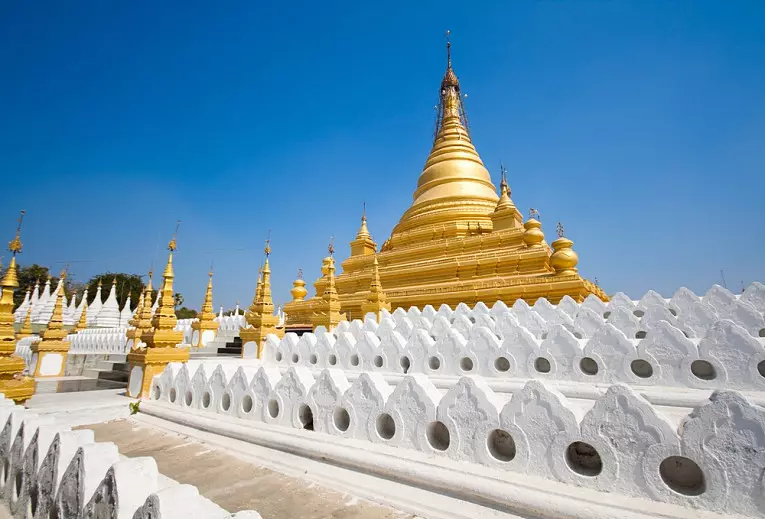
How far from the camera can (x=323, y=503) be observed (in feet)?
9.54

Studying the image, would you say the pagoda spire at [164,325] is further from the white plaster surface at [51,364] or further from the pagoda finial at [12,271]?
the white plaster surface at [51,364]

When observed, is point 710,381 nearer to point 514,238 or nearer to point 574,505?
point 574,505

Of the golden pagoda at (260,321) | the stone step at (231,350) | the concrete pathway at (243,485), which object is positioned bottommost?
the concrete pathway at (243,485)

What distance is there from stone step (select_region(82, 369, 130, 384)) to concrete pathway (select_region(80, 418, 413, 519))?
605cm

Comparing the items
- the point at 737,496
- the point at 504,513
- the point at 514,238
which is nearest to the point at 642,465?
the point at 737,496

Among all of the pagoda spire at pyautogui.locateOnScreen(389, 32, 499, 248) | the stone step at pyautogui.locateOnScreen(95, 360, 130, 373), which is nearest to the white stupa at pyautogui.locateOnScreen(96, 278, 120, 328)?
the stone step at pyautogui.locateOnScreen(95, 360, 130, 373)

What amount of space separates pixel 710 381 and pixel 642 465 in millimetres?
3028

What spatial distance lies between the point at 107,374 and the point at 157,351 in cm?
526

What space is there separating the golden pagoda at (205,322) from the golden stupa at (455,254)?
358 cm

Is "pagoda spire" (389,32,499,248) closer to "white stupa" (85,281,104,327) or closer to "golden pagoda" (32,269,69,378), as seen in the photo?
"golden pagoda" (32,269,69,378)

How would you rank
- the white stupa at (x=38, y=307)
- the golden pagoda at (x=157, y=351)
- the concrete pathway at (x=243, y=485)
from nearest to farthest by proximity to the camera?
1. the concrete pathway at (x=243, y=485)
2. the golden pagoda at (x=157, y=351)
3. the white stupa at (x=38, y=307)

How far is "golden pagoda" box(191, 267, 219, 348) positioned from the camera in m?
16.9

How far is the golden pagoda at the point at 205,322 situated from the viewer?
665 inches

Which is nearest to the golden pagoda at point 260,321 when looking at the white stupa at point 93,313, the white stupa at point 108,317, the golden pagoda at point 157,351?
the golden pagoda at point 157,351
